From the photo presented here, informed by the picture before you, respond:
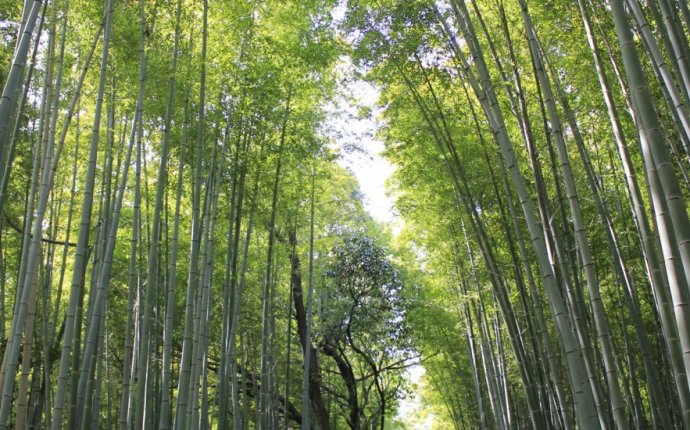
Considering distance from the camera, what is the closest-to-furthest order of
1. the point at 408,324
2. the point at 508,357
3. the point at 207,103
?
the point at 207,103 < the point at 508,357 < the point at 408,324

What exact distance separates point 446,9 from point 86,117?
4145 mm

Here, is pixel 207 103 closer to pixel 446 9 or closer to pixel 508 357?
pixel 446 9

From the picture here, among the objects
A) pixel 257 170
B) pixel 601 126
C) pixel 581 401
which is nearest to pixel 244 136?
pixel 257 170

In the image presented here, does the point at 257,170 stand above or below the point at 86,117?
below

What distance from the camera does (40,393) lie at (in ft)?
18.8

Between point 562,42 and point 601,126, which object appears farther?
point 601,126

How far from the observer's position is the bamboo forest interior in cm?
298

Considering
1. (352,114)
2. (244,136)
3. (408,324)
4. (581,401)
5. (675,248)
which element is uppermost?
(352,114)

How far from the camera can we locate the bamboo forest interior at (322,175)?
9.77ft

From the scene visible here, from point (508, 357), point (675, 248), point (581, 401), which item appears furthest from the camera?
point (508, 357)

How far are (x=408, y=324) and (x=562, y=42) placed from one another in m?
6.30

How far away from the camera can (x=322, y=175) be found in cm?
770

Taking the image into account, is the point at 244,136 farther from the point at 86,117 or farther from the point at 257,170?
the point at 86,117

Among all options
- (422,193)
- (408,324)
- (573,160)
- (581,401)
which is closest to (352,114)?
(422,193)
